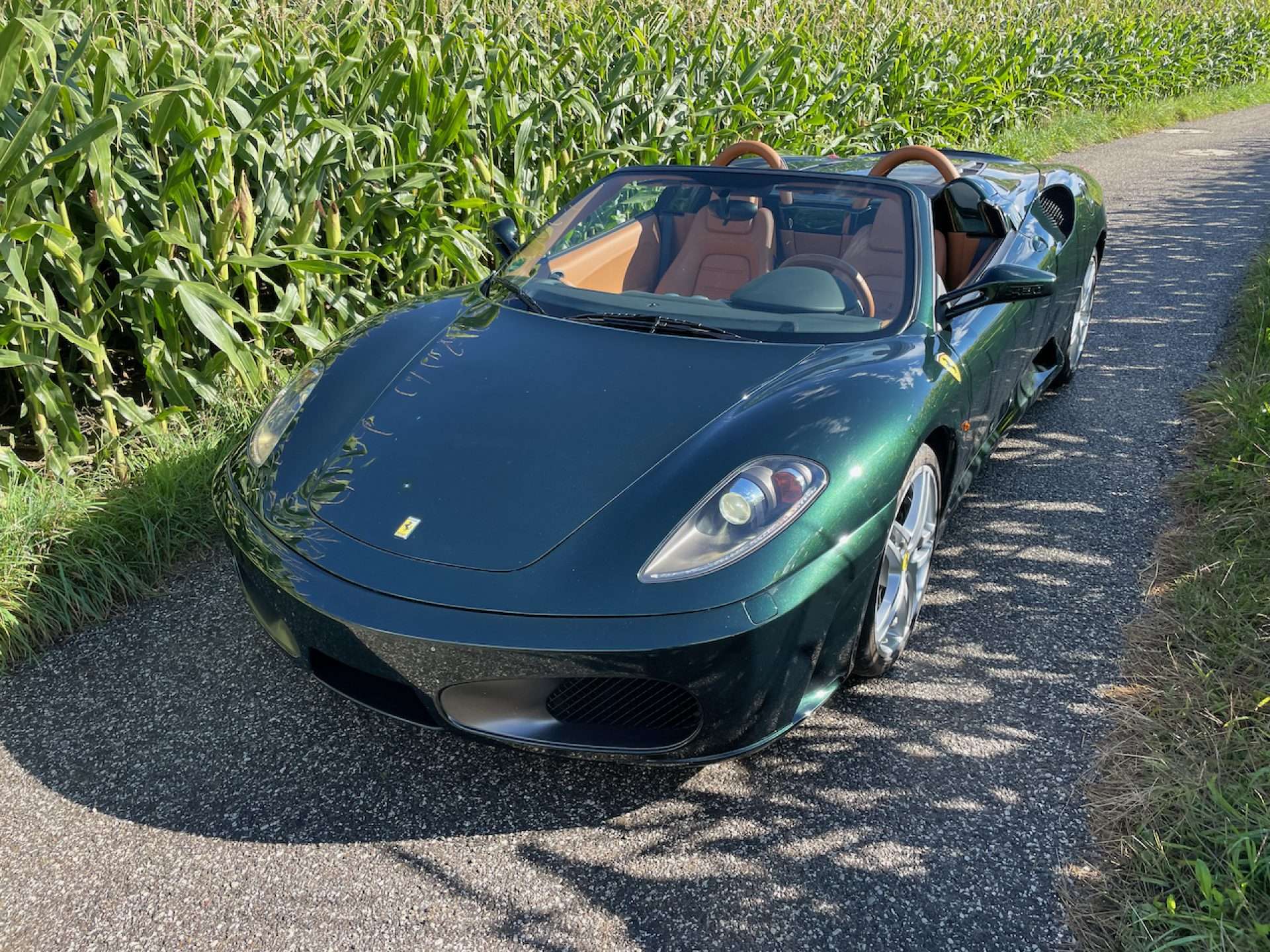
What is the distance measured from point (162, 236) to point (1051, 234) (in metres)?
3.30

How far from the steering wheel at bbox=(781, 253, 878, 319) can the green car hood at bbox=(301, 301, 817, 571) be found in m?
0.33

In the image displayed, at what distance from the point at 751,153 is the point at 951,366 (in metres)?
1.77

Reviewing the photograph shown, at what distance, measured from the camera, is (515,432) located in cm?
231

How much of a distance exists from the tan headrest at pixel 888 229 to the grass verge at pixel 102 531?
2.36 metres

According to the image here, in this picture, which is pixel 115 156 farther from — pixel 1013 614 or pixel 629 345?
pixel 1013 614

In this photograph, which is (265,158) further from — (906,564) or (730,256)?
(906,564)

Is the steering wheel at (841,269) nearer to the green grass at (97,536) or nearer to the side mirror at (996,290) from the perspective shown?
the side mirror at (996,290)

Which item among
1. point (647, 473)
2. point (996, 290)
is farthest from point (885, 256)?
point (647, 473)

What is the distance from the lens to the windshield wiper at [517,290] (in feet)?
9.52

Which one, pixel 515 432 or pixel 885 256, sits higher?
pixel 885 256

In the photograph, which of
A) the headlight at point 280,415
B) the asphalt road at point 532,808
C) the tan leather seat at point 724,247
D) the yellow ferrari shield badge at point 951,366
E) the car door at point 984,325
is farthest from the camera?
the tan leather seat at point 724,247

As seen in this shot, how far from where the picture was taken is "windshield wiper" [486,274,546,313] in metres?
2.90

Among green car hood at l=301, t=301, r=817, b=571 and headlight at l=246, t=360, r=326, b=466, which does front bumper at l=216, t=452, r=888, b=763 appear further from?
headlight at l=246, t=360, r=326, b=466

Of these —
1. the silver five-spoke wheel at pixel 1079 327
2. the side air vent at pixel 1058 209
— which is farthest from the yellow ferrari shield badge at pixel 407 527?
the silver five-spoke wheel at pixel 1079 327
